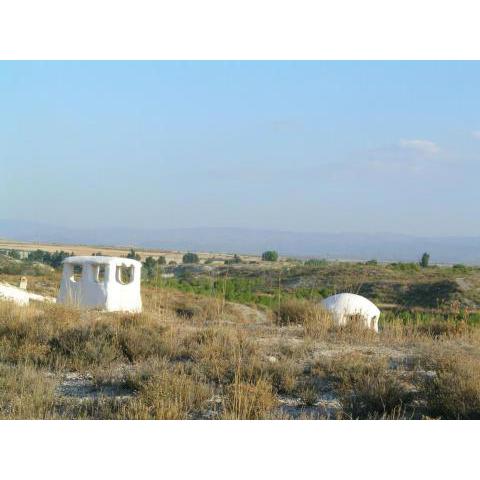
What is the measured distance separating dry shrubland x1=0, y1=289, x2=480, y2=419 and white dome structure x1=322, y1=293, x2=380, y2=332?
320cm

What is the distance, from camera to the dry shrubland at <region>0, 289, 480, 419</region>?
6.74 metres

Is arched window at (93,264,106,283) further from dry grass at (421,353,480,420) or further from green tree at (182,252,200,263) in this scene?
green tree at (182,252,200,263)

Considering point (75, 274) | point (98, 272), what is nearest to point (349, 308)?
point (98, 272)

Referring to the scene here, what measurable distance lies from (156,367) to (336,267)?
158 ft

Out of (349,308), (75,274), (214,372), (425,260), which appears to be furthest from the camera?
(425,260)

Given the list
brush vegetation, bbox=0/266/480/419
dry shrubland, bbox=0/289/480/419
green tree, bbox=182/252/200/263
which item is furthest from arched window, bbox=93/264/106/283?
green tree, bbox=182/252/200/263

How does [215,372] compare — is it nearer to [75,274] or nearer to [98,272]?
[98,272]

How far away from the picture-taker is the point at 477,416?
22.0 feet

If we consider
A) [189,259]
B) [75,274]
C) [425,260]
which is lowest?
[189,259]

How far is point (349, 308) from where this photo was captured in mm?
16016

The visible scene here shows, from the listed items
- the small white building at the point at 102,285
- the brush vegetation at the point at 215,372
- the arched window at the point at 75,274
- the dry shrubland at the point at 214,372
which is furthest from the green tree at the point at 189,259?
the dry shrubland at the point at 214,372

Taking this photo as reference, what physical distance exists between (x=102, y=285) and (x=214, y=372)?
31.7 feet
